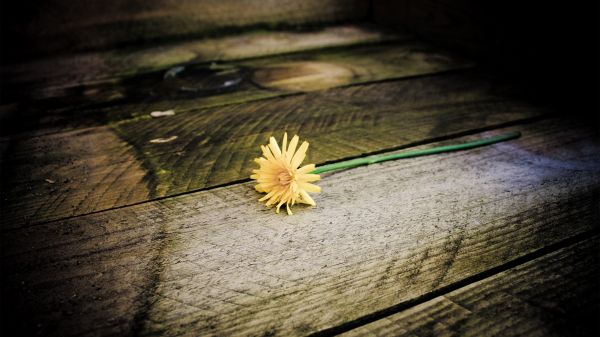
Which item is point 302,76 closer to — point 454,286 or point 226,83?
point 226,83

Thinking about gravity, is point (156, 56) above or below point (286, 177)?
above

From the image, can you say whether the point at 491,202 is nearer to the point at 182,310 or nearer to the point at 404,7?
the point at 182,310

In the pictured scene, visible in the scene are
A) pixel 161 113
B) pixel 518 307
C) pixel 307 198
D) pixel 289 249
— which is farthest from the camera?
pixel 161 113

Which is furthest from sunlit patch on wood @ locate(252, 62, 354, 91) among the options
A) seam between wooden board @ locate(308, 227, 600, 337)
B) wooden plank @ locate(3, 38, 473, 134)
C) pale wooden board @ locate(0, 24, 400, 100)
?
seam between wooden board @ locate(308, 227, 600, 337)

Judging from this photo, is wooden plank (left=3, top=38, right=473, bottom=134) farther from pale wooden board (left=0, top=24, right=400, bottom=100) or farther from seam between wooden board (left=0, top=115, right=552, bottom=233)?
seam between wooden board (left=0, top=115, right=552, bottom=233)

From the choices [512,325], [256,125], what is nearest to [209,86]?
[256,125]

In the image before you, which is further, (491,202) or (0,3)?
(0,3)

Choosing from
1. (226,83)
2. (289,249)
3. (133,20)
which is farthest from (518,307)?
(133,20)

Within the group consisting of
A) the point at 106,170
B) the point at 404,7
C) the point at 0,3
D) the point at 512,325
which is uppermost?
the point at 0,3
